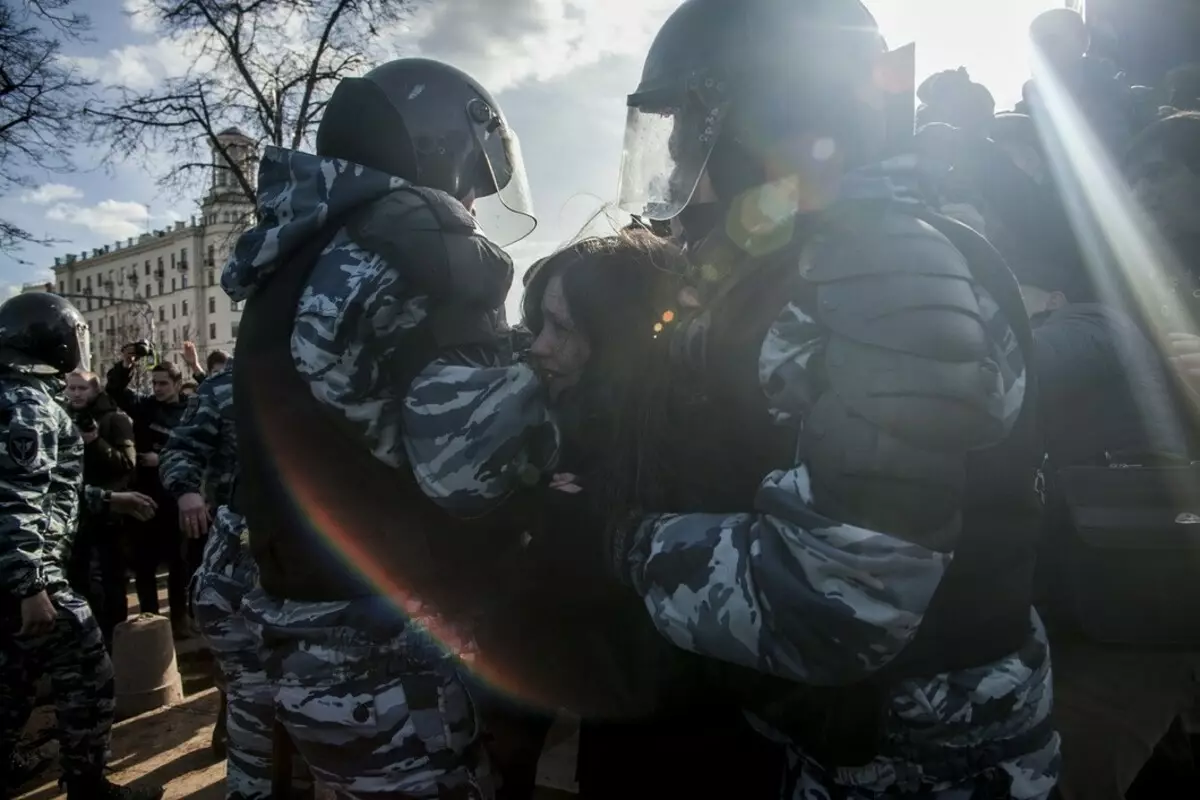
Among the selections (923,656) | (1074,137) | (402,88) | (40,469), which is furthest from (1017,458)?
(40,469)

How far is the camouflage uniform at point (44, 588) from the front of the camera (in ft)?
11.2

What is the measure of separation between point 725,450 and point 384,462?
0.81m

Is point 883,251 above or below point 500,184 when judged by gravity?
below

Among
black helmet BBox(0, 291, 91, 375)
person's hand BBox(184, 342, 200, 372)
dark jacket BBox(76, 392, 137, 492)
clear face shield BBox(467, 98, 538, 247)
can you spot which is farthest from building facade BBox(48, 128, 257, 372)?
clear face shield BBox(467, 98, 538, 247)

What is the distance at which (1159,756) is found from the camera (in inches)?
98.0

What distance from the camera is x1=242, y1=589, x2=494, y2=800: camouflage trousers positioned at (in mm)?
1799

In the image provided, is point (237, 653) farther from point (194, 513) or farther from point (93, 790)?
point (93, 790)

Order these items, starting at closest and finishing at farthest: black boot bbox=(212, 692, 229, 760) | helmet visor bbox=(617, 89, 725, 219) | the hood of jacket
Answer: helmet visor bbox=(617, 89, 725, 219), the hood of jacket, black boot bbox=(212, 692, 229, 760)

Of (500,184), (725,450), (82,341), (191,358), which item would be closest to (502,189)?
(500,184)

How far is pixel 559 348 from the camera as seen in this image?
1592 mm

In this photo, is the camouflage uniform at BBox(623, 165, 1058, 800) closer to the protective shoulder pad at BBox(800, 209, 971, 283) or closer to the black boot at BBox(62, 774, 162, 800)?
the protective shoulder pad at BBox(800, 209, 971, 283)

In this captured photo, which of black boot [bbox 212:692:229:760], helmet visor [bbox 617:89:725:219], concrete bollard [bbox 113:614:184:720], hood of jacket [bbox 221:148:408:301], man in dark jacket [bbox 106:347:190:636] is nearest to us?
helmet visor [bbox 617:89:725:219]

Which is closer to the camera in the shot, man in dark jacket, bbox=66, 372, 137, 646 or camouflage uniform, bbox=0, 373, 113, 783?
camouflage uniform, bbox=0, 373, 113, 783

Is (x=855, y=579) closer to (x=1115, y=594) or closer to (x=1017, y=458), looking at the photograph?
(x=1017, y=458)
